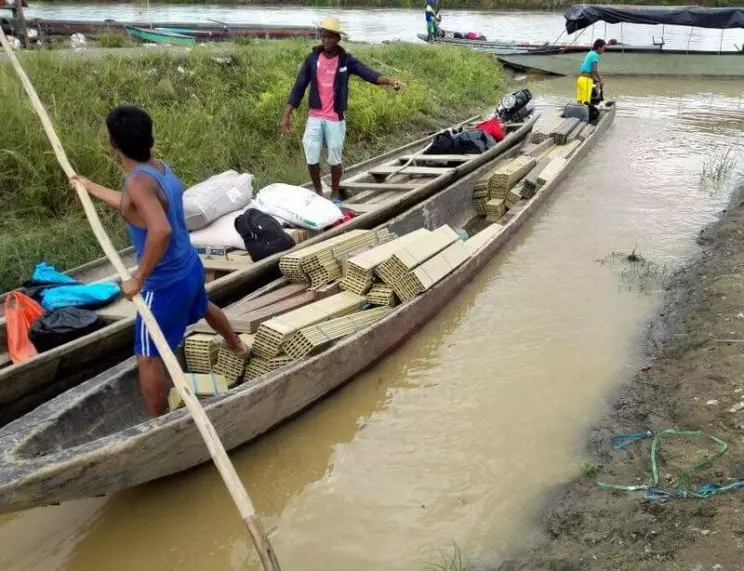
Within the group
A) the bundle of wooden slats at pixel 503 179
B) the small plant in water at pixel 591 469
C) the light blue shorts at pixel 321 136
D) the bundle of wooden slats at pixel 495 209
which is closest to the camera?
the small plant in water at pixel 591 469

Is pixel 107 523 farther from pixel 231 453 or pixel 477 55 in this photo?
pixel 477 55

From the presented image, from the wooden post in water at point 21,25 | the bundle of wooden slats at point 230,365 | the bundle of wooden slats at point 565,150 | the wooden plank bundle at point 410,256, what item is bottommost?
the bundle of wooden slats at point 230,365

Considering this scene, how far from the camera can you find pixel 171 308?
322 cm

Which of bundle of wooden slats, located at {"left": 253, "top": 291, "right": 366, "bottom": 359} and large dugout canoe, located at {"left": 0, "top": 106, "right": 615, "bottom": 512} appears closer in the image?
large dugout canoe, located at {"left": 0, "top": 106, "right": 615, "bottom": 512}

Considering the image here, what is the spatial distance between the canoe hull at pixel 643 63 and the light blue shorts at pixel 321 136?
14.4 meters

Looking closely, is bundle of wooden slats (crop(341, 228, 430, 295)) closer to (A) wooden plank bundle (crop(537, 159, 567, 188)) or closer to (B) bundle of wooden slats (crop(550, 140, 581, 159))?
(A) wooden plank bundle (crop(537, 159, 567, 188))

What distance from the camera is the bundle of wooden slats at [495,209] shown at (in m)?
7.36

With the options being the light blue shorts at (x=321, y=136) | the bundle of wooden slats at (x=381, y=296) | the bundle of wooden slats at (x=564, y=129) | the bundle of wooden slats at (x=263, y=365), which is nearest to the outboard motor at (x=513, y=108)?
the bundle of wooden slats at (x=564, y=129)

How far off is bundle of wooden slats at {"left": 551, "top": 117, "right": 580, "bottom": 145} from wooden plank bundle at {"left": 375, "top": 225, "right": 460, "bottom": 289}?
5.47 meters

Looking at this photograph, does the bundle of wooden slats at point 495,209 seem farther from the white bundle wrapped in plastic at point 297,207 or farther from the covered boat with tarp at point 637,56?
the covered boat with tarp at point 637,56

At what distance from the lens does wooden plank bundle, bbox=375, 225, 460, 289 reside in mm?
4629

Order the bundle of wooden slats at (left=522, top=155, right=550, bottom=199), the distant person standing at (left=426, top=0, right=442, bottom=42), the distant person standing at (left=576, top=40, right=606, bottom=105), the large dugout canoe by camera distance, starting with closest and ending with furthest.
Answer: the large dugout canoe → the bundle of wooden slats at (left=522, top=155, right=550, bottom=199) → the distant person standing at (left=576, top=40, right=606, bottom=105) → the distant person standing at (left=426, top=0, right=442, bottom=42)

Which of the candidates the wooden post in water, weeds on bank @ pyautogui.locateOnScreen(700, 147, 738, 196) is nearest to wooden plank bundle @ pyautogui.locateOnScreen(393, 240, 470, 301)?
weeds on bank @ pyautogui.locateOnScreen(700, 147, 738, 196)

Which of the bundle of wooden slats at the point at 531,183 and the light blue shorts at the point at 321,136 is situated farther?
the bundle of wooden slats at the point at 531,183
